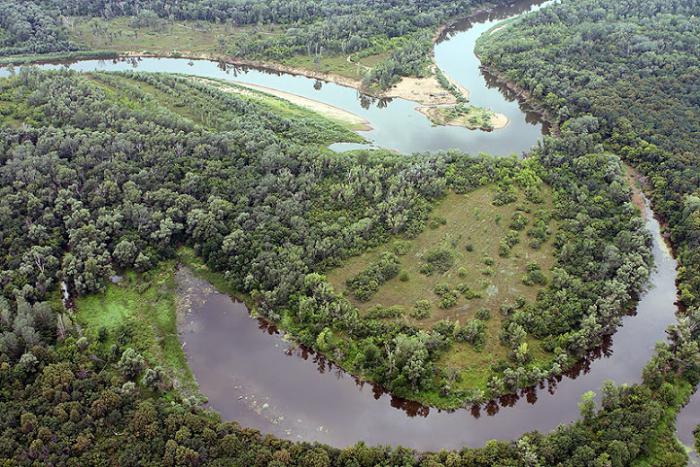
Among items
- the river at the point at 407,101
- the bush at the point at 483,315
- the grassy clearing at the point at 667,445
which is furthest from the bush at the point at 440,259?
the river at the point at 407,101

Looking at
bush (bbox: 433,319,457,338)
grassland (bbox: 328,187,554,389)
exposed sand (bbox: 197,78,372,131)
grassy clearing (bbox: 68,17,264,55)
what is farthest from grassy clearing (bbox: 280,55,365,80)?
bush (bbox: 433,319,457,338)

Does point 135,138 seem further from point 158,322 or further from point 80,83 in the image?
point 158,322

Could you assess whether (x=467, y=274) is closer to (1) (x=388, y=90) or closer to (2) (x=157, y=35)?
(1) (x=388, y=90)

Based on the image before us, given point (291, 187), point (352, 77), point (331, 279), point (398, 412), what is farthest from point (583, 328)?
point (352, 77)

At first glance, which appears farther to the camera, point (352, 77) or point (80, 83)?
point (352, 77)

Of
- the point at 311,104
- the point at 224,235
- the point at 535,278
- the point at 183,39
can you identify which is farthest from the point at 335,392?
the point at 183,39

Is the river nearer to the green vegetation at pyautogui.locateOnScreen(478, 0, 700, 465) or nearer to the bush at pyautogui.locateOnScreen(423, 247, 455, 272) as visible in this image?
the green vegetation at pyautogui.locateOnScreen(478, 0, 700, 465)
